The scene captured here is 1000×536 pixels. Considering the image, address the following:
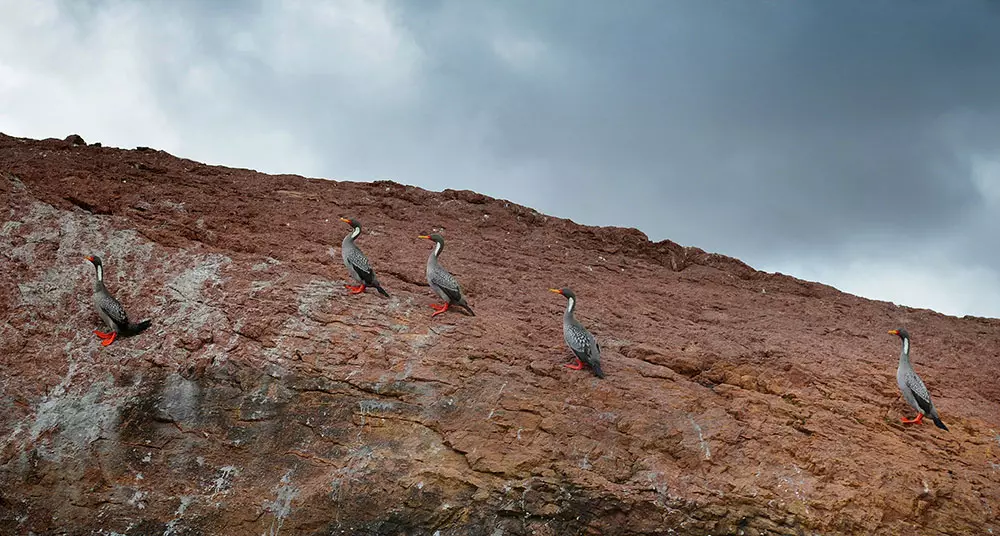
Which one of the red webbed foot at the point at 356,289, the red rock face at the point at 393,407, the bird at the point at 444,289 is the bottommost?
the red rock face at the point at 393,407

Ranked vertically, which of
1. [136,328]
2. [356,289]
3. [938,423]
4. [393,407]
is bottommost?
[393,407]

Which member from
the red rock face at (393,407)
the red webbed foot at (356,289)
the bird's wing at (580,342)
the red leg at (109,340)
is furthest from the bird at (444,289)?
the red leg at (109,340)

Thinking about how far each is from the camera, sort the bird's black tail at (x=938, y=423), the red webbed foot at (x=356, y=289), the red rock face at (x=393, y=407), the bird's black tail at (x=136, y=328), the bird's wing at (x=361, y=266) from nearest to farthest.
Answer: the red rock face at (x=393, y=407), the bird's black tail at (x=136, y=328), the bird's black tail at (x=938, y=423), the bird's wing at (x=361, y=266), the red webbed foot at (x=356, y=289)

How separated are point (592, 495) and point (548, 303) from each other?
5.06m

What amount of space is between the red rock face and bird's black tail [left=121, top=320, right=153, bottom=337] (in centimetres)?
14

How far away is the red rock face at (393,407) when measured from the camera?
37.7ft

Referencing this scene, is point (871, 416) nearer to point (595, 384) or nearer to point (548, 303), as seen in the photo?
point (595, 384)

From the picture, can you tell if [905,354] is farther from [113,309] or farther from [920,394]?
[113,309]

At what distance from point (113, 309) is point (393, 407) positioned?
501cm

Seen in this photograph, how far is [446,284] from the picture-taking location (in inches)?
561

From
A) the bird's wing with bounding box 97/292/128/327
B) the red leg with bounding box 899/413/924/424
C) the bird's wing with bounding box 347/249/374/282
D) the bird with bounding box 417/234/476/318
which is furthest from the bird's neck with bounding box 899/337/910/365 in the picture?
the bird's wing with bounding box 97/292/128/327

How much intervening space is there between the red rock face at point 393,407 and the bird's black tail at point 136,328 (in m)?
0.14

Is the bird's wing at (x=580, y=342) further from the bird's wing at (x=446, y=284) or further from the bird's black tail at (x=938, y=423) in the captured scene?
the bird's black tail at (x=938, y=423)

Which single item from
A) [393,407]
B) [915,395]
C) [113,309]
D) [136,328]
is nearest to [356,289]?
[393,407]
